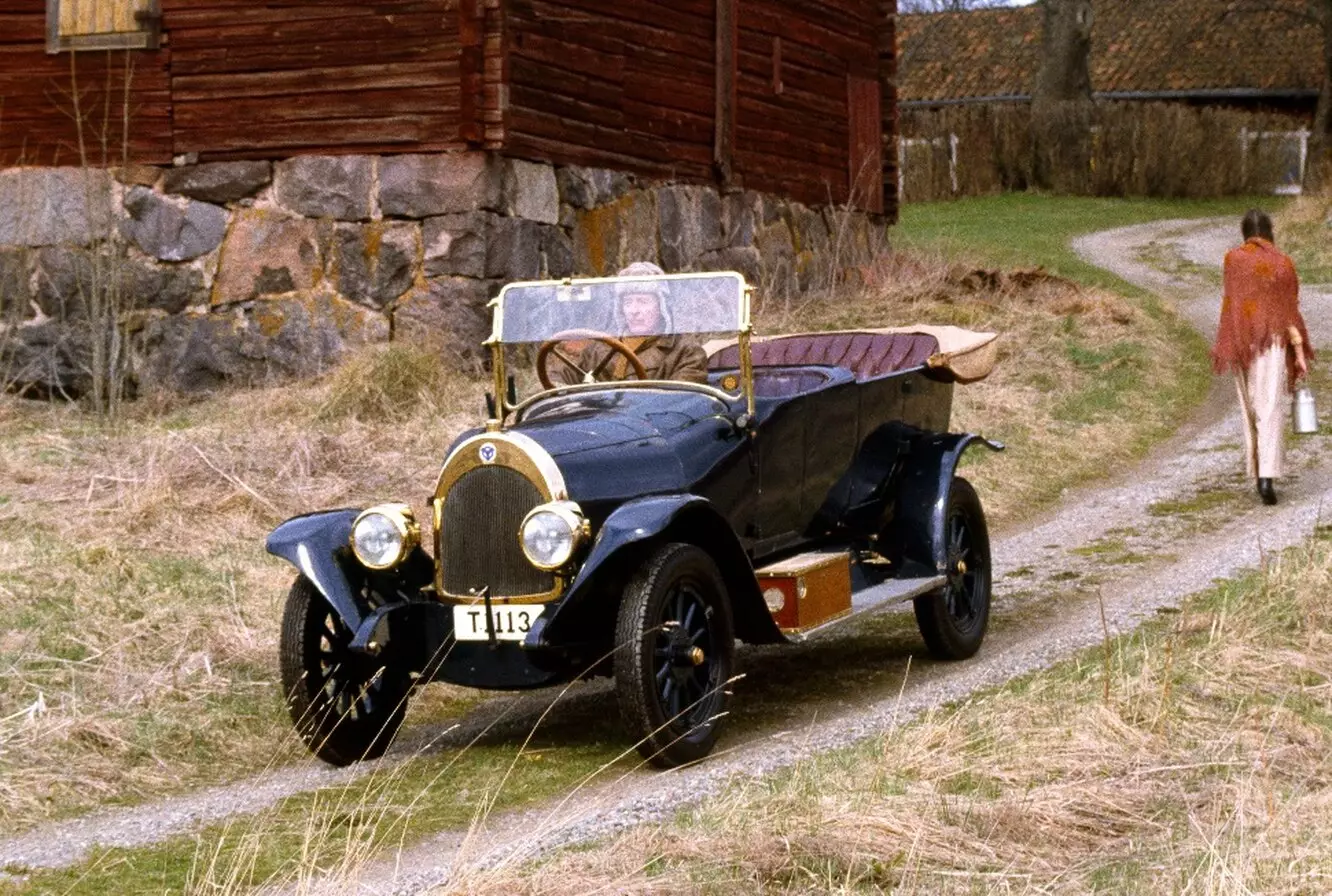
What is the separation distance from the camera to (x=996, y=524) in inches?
466

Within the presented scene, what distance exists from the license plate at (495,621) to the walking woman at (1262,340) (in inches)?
262

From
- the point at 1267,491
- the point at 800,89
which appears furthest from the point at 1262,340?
the point at 800,89

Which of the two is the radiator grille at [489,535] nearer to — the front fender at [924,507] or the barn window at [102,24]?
the front fender at [924,507]

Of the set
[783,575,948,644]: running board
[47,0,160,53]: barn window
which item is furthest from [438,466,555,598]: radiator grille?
[47,0,160,53]: barn window

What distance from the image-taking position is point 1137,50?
44281mm

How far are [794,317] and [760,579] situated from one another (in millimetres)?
10554

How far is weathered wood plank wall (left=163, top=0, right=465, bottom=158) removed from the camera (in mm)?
14844

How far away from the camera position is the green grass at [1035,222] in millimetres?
24234

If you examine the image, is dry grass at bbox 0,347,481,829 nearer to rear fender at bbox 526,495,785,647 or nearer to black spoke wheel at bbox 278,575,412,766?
black spoke wheel at bbox 278,575,412,766

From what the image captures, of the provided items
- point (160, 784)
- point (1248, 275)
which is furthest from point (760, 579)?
point (1248, 275)

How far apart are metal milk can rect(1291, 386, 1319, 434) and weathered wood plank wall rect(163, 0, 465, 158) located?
21.2ft

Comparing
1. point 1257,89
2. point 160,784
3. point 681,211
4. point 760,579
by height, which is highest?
point 1257,89

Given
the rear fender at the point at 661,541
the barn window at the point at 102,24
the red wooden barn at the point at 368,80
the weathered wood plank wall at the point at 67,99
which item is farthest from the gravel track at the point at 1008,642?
the barn window at the point at 102,24

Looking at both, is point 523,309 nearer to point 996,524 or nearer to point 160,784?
point 160,784
